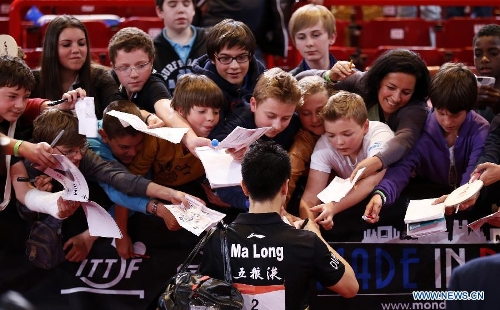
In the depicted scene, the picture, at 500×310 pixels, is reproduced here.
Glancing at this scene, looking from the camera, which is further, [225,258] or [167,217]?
[167,217]

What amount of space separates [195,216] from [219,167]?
11.7 inches

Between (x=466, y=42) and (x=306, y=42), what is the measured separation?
154 inches

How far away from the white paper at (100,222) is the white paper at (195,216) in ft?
1.10

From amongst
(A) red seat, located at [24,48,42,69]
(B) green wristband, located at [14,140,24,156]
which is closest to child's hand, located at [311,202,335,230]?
(B) green wristband, located at [14,140,24,156]

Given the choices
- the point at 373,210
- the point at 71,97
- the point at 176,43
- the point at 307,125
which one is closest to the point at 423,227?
the point at 373,210

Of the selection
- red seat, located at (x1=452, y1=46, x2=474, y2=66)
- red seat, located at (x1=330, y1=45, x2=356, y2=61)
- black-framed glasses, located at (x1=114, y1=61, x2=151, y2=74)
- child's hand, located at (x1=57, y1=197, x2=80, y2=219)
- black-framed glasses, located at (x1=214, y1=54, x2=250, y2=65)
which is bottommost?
child's hand, located at (x1=57, y1=197, x2=80, y2=219)

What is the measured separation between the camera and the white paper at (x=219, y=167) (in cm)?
482

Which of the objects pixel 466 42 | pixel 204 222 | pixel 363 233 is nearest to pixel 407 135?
pixel 363 233

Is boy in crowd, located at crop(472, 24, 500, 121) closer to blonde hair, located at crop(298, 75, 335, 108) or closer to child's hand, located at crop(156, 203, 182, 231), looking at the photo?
blonde hair, located at crop(298, 75, 335, 108)

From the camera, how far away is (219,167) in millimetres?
4883

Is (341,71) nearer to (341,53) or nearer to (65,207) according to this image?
(65,207)

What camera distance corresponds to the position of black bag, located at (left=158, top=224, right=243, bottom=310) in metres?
4.23

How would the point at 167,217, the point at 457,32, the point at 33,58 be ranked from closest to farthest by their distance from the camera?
the point at 167,217
the point at 33,58
the point at 457,32

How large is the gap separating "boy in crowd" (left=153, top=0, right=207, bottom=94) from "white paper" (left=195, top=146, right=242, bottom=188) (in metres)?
1.64
